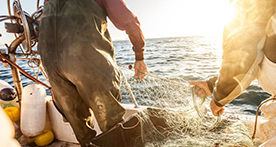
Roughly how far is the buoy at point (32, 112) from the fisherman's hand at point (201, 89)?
2821mm

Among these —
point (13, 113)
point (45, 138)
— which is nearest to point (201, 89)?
point (45, 138)

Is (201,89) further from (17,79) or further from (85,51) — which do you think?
(17,79)

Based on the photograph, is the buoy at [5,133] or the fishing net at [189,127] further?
the fishing net at [189,127]

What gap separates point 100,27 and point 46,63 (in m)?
0.65

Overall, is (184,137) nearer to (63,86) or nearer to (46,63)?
(63,86)

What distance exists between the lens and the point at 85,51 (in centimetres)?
165

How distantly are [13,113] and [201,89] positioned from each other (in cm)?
344

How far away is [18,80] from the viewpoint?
3404 mm

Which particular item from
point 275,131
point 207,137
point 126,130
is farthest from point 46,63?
point 207,137

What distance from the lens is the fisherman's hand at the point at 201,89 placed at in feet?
5.99

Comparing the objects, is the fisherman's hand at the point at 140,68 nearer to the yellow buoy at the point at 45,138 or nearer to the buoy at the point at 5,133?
the buoy at the point at 5,133

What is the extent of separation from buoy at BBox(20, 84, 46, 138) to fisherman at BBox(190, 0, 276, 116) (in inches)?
126

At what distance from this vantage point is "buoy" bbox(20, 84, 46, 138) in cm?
321

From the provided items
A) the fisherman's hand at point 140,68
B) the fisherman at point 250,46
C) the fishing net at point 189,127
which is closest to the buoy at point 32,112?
the fishing net at point 189,127
